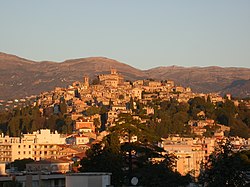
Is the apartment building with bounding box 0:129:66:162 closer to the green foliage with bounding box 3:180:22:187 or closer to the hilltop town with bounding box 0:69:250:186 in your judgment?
the hilltop town with bounding box 0:69:250:186

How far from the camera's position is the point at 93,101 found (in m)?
182

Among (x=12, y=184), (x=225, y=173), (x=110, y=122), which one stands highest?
(x=225, y=173)

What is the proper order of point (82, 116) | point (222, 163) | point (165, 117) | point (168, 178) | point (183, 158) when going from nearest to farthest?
1. point (222, 163)
2. point (168, 178)
3. point (183, 158)
4. point (165, 117)
5. point (82, 116)

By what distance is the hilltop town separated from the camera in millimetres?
111375

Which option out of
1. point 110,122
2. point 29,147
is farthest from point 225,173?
point 110,122

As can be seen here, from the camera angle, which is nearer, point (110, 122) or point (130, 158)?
point (130, 158)

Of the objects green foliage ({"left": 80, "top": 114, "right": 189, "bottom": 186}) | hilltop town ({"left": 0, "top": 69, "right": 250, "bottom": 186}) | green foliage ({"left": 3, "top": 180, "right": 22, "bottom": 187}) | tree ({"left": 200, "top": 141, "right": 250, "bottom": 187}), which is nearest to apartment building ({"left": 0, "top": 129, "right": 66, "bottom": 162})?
hilltop town ({"left": 0, "top": 69, "right": 250, "bottom": 186})

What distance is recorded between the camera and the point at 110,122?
143625mm

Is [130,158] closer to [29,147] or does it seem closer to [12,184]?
[12,184]

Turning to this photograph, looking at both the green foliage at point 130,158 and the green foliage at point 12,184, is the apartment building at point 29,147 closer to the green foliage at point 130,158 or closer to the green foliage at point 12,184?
the green foliage at point 130,158

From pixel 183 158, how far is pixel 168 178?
156 feet

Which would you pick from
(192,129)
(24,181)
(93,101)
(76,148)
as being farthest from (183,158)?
(93,101)

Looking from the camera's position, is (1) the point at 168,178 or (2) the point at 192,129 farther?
(2) the point at 192,129

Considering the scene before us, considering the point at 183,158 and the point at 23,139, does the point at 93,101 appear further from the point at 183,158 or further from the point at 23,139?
the point at 183,158
